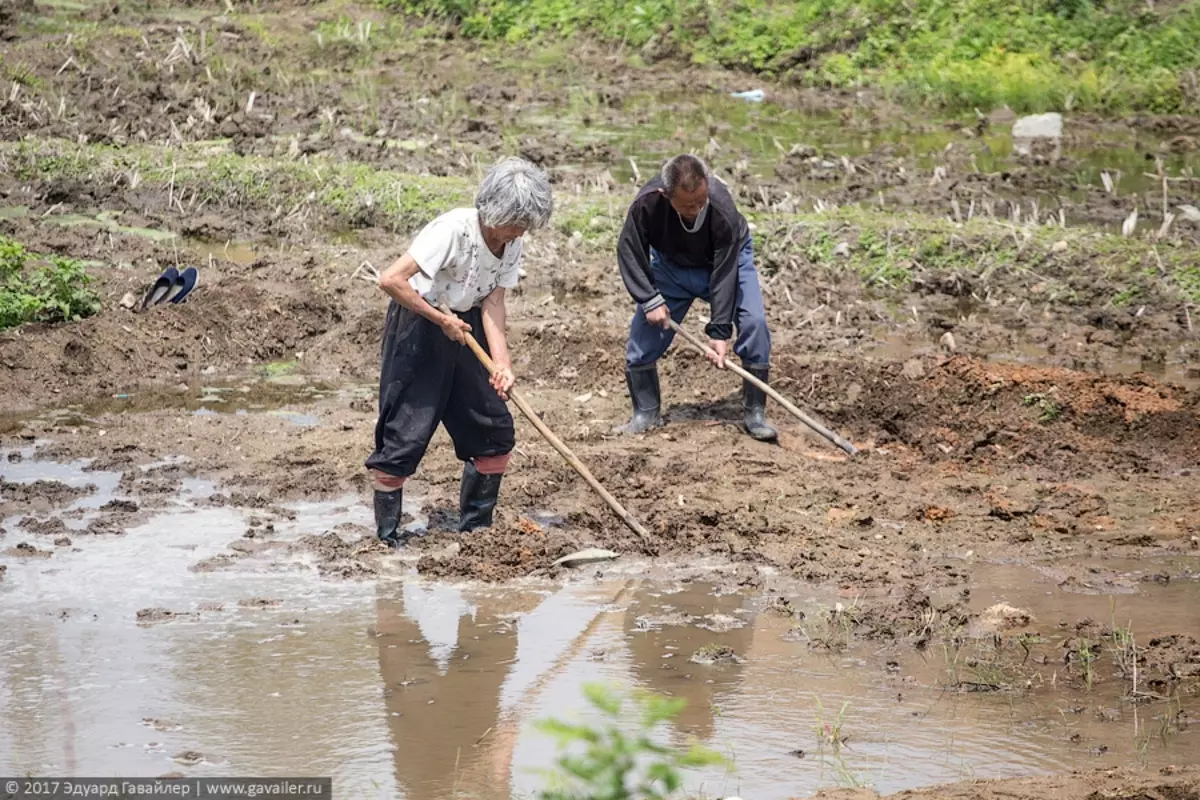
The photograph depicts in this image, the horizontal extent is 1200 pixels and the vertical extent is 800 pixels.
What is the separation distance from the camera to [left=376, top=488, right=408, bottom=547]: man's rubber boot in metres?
6.45

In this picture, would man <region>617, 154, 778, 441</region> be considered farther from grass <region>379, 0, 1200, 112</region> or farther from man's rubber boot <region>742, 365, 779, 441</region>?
grass <region>379, 0, 1200, 112</region>

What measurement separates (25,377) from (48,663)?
379cm

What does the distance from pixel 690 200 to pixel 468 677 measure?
3155 millimetres

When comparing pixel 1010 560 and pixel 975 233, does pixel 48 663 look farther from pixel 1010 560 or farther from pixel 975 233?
pixel 975 233

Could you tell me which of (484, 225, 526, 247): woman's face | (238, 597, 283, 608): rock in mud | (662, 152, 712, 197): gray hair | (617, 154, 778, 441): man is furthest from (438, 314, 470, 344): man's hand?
(617, 154, 778, 441): man

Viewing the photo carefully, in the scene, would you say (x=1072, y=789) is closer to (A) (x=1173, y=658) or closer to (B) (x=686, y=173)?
(A) (x=1173, y=658)

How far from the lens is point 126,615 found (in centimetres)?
573

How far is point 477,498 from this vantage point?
6.63 meters

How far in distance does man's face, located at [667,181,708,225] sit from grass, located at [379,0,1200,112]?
32.9 feet

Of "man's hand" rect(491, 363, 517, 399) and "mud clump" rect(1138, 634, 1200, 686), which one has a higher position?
"man's hand" rect(491, 363, 517, 399)

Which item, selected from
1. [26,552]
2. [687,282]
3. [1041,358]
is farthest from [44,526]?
[1041,358]

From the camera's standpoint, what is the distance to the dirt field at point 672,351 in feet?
22.1

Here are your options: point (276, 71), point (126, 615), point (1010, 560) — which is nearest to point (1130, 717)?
point (1010, 560)

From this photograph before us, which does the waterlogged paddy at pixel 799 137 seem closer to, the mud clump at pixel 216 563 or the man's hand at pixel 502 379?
the man's hand at pixel 502 379
